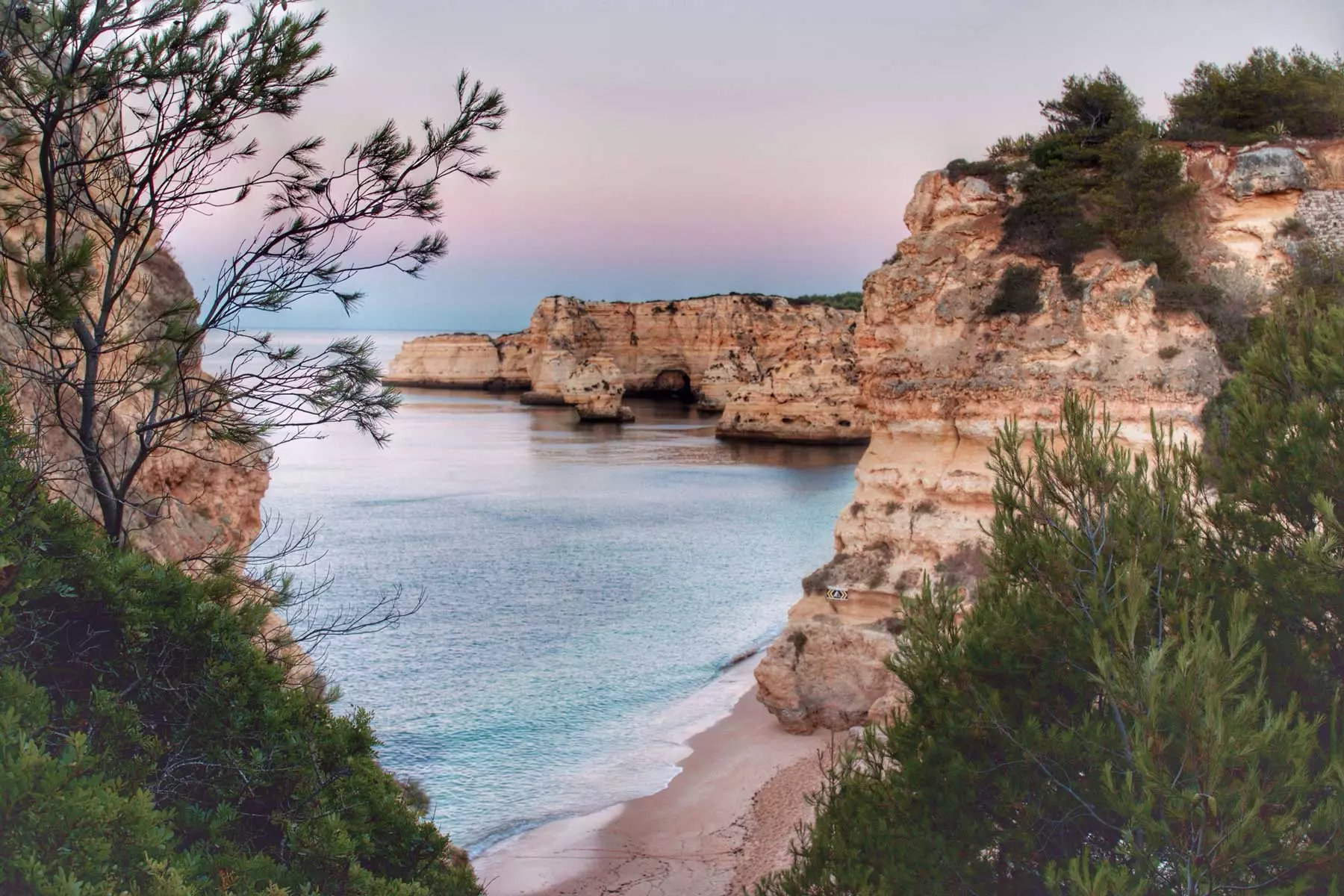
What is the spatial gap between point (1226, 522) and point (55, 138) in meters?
9.55

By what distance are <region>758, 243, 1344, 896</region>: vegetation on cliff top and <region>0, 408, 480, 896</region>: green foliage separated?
3314 millimetres

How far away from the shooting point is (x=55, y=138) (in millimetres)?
8305

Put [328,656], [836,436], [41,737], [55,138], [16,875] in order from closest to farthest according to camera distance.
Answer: [16,875]
[41,737]
[55,138]
[328,656]
[836,436]

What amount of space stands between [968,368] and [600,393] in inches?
2790

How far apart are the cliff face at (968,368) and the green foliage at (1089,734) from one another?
658 cm

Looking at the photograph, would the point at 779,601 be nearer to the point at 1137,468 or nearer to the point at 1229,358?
the point at 1229,358

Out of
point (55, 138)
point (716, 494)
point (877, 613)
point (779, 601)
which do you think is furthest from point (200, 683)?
point (716, 494)

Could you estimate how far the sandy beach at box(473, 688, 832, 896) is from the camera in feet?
37.8

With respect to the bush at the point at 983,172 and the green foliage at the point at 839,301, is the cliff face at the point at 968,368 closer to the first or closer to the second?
the bush at the point at 983,172

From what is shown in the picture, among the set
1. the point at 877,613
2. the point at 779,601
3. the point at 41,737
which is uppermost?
the point at 41,737

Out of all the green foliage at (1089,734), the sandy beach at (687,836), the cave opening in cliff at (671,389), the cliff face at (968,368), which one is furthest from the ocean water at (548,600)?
the cave opening in cliff at (671,389)

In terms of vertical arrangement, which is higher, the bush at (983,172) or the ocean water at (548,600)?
the bush at (983,172)

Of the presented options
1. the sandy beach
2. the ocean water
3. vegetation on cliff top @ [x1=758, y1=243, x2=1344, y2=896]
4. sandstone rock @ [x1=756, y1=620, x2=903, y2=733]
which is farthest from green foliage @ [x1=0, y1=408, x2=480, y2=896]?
sandstone rock @ [x1=756, y1=620, x2=903, y2=733]

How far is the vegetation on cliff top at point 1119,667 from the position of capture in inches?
204
